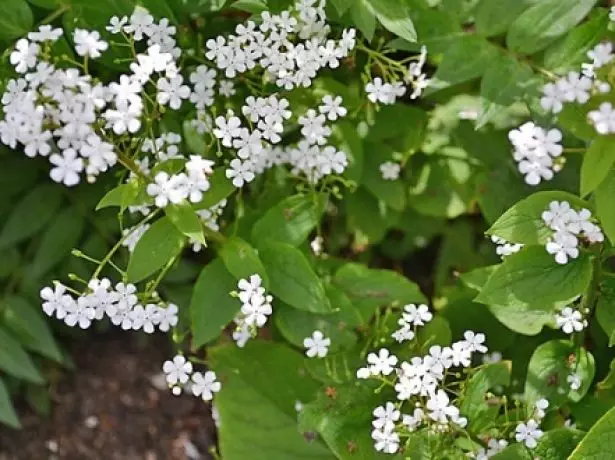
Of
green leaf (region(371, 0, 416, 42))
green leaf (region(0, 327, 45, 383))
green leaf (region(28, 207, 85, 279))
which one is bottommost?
green leaf (region(0, 327, 45, 383))

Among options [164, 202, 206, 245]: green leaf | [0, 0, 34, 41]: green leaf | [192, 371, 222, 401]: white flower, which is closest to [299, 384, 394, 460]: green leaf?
[192, 371, 222, 401]: white flower

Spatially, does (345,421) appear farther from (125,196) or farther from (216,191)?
(125,196)

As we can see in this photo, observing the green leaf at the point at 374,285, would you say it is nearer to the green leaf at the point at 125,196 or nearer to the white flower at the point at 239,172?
the white flower at the point at 239,172

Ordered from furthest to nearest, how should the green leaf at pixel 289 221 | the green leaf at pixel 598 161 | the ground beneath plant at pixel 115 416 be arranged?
the ground beneath plant at pixel 115 416 → the green leaf at pixel 289 221 → the green leaf at pixel 598 161

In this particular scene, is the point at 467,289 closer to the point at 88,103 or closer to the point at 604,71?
the point at 604,71

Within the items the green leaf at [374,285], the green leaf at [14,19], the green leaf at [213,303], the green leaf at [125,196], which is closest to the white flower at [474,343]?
the green leaf at [374,285]

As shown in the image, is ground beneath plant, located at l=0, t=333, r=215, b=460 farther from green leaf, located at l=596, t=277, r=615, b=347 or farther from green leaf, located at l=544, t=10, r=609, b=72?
green leaf, located at l=544, t=10, r=609, b=72
